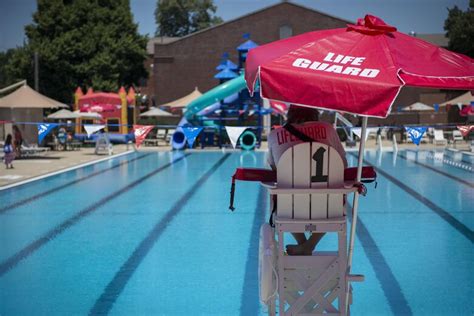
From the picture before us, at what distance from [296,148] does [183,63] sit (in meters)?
46.2

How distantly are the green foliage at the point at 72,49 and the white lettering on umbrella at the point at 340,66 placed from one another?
38557 millimetres

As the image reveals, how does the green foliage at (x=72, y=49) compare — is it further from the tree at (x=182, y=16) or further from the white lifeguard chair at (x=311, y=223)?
the tree at (x=182, y=16)

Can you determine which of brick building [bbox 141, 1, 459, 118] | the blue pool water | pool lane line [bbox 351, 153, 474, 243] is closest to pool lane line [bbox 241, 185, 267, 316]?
the blue pool water

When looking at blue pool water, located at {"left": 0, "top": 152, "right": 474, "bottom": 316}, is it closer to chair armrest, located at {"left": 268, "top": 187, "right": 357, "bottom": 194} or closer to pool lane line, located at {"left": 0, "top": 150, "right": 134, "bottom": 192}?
pool lane line, located at {"left": 0, "top": 150, "right": 134, "bottom": 192}

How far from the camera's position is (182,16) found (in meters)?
89.4

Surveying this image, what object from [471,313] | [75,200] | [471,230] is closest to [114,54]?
[75,200]

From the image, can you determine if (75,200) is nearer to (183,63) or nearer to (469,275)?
(469,275)

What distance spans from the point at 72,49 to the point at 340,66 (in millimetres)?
39381

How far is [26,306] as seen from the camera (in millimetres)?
5520

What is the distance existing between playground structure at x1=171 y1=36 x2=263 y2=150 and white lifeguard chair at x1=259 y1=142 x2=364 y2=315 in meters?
22.4

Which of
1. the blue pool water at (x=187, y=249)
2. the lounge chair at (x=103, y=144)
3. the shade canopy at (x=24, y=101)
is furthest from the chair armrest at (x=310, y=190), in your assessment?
the lounge chair at (x=103, y=144)

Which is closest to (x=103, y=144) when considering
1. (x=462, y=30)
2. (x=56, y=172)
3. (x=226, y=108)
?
(x=226, y=108)

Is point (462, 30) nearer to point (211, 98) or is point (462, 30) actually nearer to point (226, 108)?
point (226, 108)

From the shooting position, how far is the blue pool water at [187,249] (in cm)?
565
